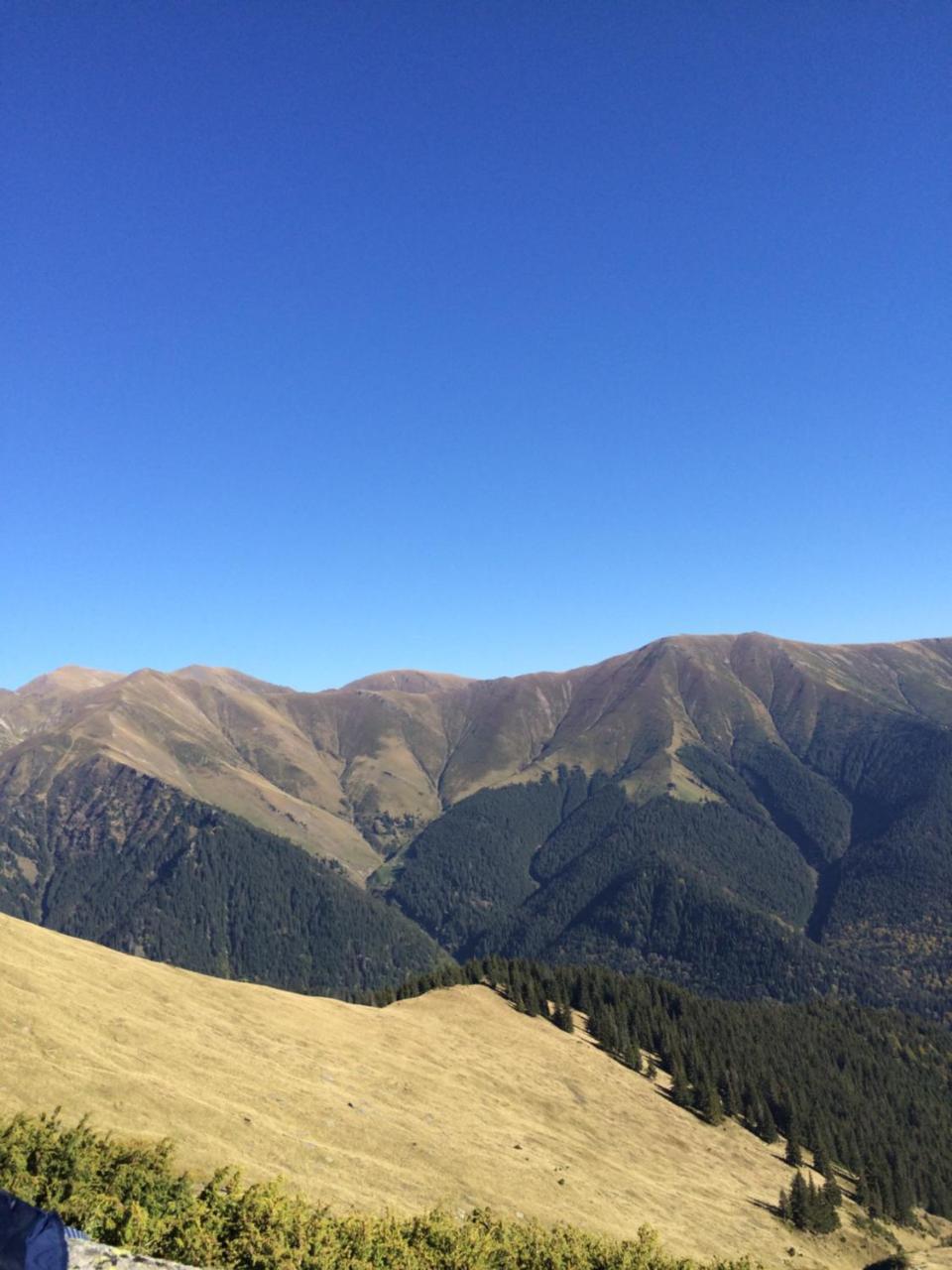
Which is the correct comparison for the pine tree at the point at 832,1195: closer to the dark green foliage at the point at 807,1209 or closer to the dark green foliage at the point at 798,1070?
the dark green foliage at the point at 798,1070

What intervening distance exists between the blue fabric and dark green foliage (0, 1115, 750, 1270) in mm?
14006

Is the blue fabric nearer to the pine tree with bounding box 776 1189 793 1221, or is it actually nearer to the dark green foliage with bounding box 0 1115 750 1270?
the dark green foliage with bounding box 0 1115 750 1270

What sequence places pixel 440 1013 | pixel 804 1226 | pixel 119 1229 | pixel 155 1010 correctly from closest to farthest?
1. pixel 119 1229
2. pixel 155 1010
3. pixel 804 1226
4. pixel 440 1013

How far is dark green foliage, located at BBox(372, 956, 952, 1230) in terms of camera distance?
100812 mm

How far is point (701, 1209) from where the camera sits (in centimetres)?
6234

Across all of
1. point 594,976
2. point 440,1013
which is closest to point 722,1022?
point 594,976

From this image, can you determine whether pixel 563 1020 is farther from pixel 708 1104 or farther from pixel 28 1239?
pixel 28 1239

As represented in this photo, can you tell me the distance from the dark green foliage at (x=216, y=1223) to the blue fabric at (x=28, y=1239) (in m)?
14.0

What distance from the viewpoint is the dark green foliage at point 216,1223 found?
2209cm

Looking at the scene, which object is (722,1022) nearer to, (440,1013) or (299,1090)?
(440,1013)

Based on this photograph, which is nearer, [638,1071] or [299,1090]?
[299,1090]

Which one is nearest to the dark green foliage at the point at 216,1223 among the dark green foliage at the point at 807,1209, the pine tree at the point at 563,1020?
the dark green foliage at the point at 807,1209

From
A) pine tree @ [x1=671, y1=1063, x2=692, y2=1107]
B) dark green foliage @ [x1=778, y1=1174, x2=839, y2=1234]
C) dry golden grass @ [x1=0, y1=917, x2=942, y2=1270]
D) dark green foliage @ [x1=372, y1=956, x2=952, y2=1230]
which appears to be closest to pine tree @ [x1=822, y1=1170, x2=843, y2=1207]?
dark green foliage @ [x1=372, y1=956, x2=952, y2=1230]

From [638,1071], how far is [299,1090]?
7095 cm
